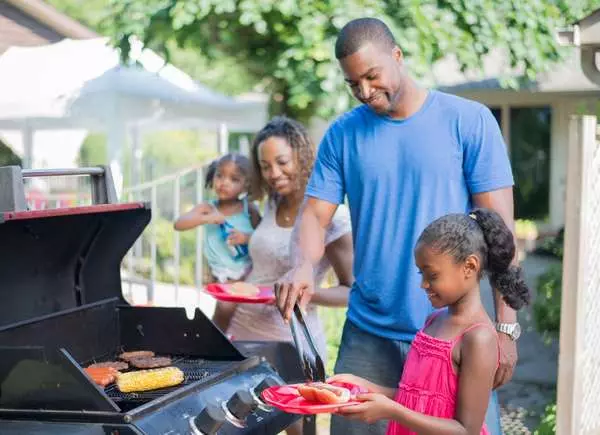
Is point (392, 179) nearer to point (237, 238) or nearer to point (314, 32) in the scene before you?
point (237, 238)

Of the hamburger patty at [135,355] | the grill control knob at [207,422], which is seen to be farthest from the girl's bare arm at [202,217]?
the grill control knob at [207,422]

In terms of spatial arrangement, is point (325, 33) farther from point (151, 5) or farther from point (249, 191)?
point (249, 191)

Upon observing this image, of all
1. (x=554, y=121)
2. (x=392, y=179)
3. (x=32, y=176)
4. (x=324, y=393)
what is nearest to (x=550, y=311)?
(x=392, y=179)

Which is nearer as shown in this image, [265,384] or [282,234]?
[265,384]

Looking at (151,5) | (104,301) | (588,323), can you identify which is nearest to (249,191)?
(104,301)

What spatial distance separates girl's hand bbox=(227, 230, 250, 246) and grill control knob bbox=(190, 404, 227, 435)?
1.96 m

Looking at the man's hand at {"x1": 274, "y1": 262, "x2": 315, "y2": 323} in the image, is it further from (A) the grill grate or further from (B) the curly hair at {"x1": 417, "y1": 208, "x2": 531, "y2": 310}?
(B) the curly hair at {"x1": 417, "y1": 208, "x2": 531, "y2": 310}

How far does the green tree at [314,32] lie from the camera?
8.38 meters

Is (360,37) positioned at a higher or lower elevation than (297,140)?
higher

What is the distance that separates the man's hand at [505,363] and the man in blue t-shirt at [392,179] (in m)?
0.16

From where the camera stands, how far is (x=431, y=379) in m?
2.97

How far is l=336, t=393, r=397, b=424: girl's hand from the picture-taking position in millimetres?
2680

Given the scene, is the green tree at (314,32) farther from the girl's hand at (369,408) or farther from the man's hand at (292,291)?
the girl's hand at (369,408)

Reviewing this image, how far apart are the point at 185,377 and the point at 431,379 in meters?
0.81
